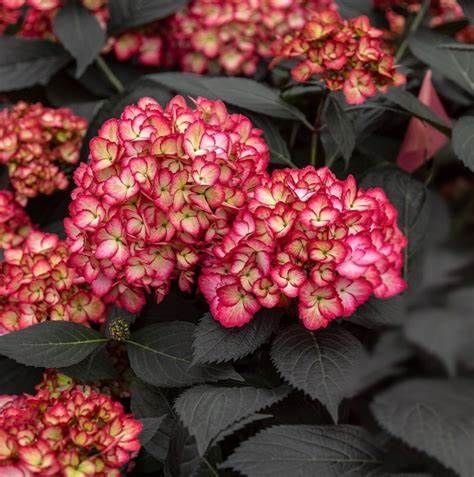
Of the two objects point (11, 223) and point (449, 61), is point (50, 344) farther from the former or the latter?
point (449, 61)

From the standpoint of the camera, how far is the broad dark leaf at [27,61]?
5.32ft

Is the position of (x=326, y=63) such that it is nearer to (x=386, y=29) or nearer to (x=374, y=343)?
(x=374, y=343)

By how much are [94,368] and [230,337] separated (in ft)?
0.68

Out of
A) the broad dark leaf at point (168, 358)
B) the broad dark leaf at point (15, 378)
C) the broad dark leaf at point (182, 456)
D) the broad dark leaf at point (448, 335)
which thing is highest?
the broad dark leaf at point (448, 335)

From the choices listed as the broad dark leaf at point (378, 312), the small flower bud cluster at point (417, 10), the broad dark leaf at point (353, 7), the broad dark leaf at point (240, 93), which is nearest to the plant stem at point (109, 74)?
the broad dark leaf at point (240, 93)

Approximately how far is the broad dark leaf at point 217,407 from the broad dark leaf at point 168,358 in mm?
24

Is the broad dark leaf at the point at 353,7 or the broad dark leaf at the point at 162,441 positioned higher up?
the broad dark leaf at the point at 353,7

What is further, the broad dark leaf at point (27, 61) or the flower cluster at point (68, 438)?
the broad dark leaf at point (27, 61)

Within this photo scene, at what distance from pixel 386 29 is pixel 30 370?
100cm

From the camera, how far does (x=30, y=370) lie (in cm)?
125

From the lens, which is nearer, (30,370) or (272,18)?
(30,370)

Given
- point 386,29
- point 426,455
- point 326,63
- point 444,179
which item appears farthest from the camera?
point 386,29

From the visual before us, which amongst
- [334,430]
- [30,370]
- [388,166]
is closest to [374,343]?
[334,430]

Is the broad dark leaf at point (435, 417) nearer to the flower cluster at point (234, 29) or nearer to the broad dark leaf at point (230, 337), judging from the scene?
the broad dark leaf at point (230, 337)
